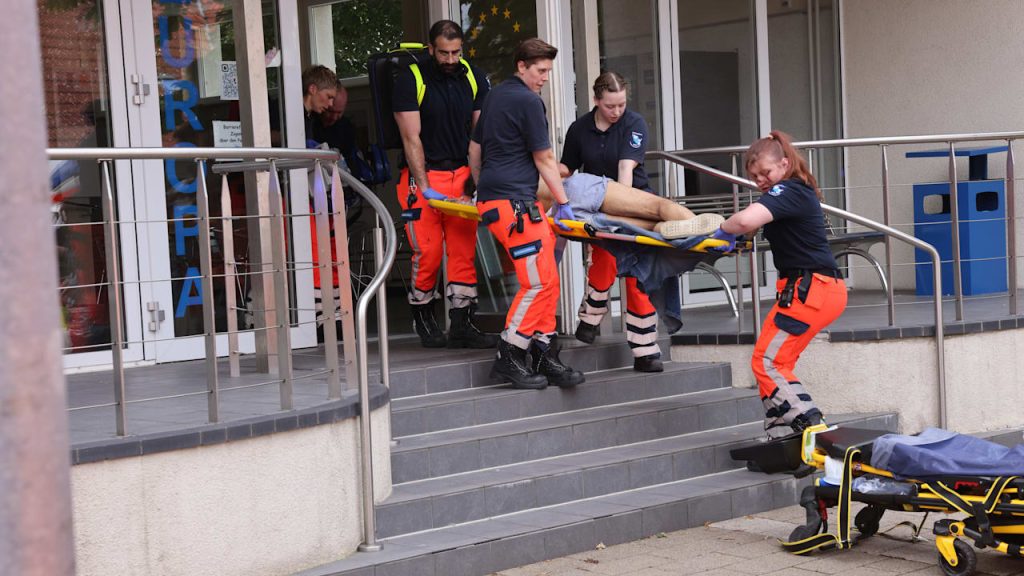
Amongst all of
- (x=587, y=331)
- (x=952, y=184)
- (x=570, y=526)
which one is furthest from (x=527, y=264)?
(x=952, y=184)

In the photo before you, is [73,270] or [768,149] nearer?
[768,149]

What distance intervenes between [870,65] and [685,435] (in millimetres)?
5221

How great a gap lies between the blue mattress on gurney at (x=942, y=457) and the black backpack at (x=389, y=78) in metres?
3.28

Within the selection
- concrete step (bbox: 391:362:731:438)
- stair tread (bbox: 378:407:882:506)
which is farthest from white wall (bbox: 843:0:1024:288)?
stair tread (bbox: 378:407:882:506)

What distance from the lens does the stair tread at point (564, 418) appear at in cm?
612

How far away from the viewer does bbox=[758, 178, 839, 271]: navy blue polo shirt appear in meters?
5.88

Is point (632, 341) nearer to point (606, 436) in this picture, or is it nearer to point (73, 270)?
point (606, 436)

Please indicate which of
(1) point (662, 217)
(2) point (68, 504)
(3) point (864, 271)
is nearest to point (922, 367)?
(1) point (662, 217)

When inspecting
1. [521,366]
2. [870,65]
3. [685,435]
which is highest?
[870,65]

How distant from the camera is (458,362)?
6801 mm

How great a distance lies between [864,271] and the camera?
1082cm

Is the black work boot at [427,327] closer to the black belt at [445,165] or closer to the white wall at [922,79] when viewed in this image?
the black belt at [445,165]

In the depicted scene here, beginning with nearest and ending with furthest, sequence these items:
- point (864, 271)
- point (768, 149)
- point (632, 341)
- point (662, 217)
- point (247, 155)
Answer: point (247, 155)
point (768, 149)
point (662, 217)
point (632, 341)
point (864, 271)

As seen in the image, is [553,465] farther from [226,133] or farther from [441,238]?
[226,133]
